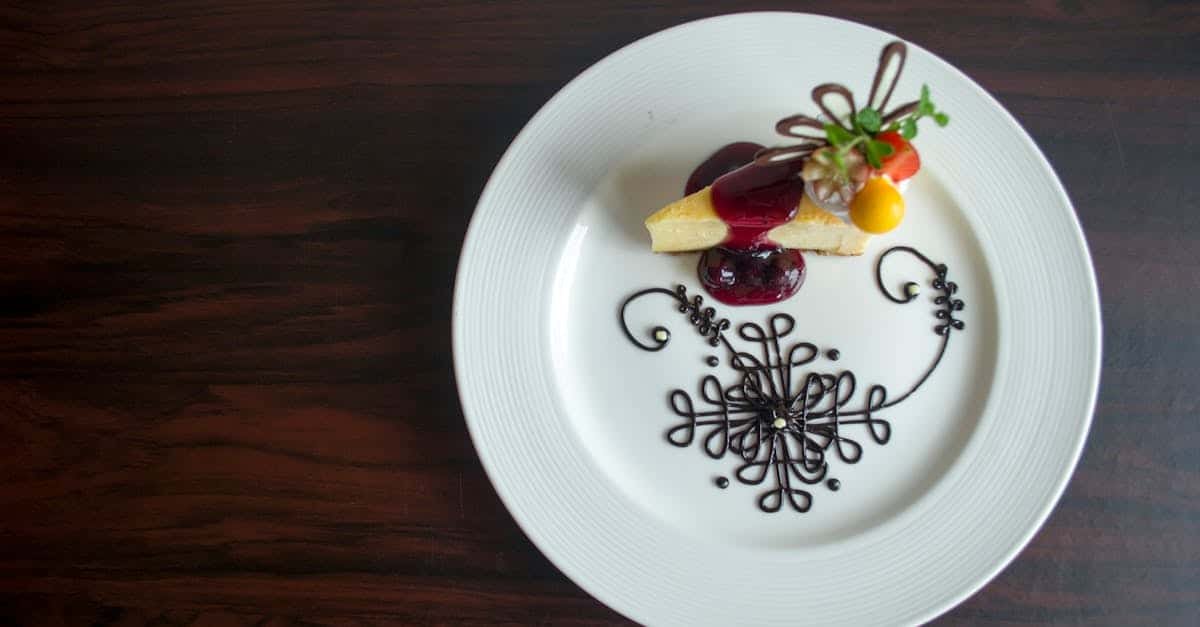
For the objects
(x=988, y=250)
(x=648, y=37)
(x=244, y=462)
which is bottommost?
(x=244, y=462)

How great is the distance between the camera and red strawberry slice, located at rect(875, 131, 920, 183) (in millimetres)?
1008

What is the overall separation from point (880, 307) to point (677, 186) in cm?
37

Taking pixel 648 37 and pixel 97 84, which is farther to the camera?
pixel 97 84

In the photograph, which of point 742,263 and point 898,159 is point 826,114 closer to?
point 898,159

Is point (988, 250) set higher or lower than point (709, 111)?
lower

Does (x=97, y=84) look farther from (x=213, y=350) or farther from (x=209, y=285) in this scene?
(x=213, y=350)

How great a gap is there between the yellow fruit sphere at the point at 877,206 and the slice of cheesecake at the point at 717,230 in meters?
0.13

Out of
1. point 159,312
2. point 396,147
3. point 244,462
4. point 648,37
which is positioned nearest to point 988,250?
point 648,37

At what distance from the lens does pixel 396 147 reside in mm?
1354

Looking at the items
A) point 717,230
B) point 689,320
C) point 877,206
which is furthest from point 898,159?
point 689,320

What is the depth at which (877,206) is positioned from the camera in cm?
101

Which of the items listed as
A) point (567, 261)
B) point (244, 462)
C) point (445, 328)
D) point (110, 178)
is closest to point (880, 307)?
point (567, 261)

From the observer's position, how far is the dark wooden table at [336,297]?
4.16 feet

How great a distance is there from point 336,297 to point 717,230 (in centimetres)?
62
